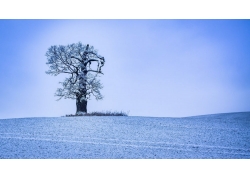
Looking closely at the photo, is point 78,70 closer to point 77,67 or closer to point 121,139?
point 77,67

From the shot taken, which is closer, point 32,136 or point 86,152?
point 86,152

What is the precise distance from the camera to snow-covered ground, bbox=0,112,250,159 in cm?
737

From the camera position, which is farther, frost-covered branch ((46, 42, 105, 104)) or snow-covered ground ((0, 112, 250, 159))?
frost-covered branch ((46, 42, 105, 104))

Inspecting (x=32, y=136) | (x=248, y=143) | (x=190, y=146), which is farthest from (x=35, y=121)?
(x=248, y=143)

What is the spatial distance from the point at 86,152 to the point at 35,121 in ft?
17.3

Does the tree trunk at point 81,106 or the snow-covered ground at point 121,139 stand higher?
the tree trunk at point 81,106

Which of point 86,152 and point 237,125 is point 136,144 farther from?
point 237,125

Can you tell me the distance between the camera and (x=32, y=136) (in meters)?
8.98

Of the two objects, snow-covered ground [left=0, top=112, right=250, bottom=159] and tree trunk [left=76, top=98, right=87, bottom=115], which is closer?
snow-covered ground [left=0, top=112, right=250, bottom=159]

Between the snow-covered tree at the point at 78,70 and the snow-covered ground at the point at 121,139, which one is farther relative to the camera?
the snow-covered tree at the point at 78,70

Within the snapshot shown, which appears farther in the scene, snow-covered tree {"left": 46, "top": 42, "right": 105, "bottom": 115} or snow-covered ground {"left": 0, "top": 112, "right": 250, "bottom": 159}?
snow-covered tree {"left": 46, "top": 42, "right": 105, "bottom": 115}

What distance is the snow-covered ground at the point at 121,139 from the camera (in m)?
7.37

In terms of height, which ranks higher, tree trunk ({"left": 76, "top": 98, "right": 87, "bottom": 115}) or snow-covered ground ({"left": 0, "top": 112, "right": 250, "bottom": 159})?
tree trunk ({"left": 76, "top": 98, "right": 87, "bottom": 115})

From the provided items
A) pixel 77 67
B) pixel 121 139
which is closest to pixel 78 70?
pixel 77 67
